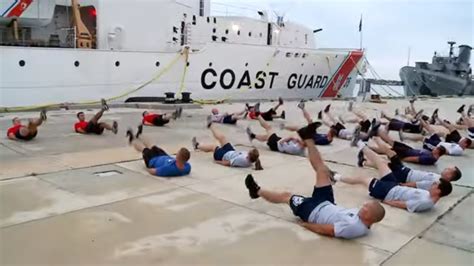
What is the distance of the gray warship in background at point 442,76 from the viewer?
30.9 metres

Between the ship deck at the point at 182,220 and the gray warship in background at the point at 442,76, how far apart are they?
1058 inches

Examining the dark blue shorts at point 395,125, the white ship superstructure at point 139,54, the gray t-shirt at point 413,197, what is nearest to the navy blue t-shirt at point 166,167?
the gray t-shirt at point 413,197

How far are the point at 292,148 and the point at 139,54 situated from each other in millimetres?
7990

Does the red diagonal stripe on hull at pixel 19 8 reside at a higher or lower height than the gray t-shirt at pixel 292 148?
higher

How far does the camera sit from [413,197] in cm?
443

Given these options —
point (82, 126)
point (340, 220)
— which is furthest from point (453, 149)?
point (82, 126)

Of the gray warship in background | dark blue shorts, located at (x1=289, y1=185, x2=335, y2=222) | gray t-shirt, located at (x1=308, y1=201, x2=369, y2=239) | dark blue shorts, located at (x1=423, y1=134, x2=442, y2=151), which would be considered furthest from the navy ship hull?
gray t-shirt, located at (x1=308, y1=201, x2=369, y2=239)

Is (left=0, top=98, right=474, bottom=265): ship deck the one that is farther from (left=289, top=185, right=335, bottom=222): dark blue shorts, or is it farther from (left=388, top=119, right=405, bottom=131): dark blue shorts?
(left=388, top=119, right=405, bottom=131): dark blue shorts

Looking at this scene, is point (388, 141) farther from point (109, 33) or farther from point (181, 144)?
point (109, 33)

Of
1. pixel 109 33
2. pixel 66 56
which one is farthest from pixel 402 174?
pixel 109 33

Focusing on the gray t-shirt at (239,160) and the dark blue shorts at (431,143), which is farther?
the dark blue shorts at (431,143)

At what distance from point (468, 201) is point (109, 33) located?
1163 centimetres

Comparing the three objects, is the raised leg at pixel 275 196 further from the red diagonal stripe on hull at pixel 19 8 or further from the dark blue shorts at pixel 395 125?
the red diagonal stripe on hull at pixel 19 8

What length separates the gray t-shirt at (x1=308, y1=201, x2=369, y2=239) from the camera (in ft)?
11.7
